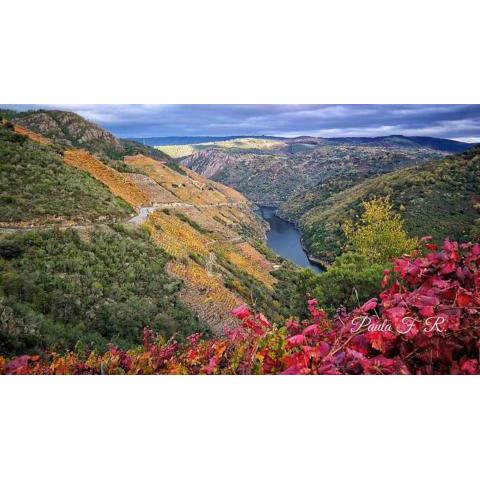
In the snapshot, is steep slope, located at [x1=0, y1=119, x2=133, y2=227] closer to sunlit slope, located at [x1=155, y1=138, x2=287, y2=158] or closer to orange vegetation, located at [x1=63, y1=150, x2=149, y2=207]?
sunlit slope, located at [x1=155, y1=138, x2=287, y2=158]

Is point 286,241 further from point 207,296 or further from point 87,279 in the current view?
point 87,279

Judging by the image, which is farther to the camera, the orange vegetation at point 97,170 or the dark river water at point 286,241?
the orange vegetation at point 97,170

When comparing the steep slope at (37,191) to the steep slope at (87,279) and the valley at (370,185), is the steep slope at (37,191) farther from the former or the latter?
the valley at (370,185)

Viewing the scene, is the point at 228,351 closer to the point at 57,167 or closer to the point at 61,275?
the point at 61,275

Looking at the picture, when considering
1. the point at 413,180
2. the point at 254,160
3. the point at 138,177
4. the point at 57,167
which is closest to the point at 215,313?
the point at 413,180

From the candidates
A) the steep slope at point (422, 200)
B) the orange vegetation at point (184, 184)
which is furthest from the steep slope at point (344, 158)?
the orange vegetation at point (184, 184)
